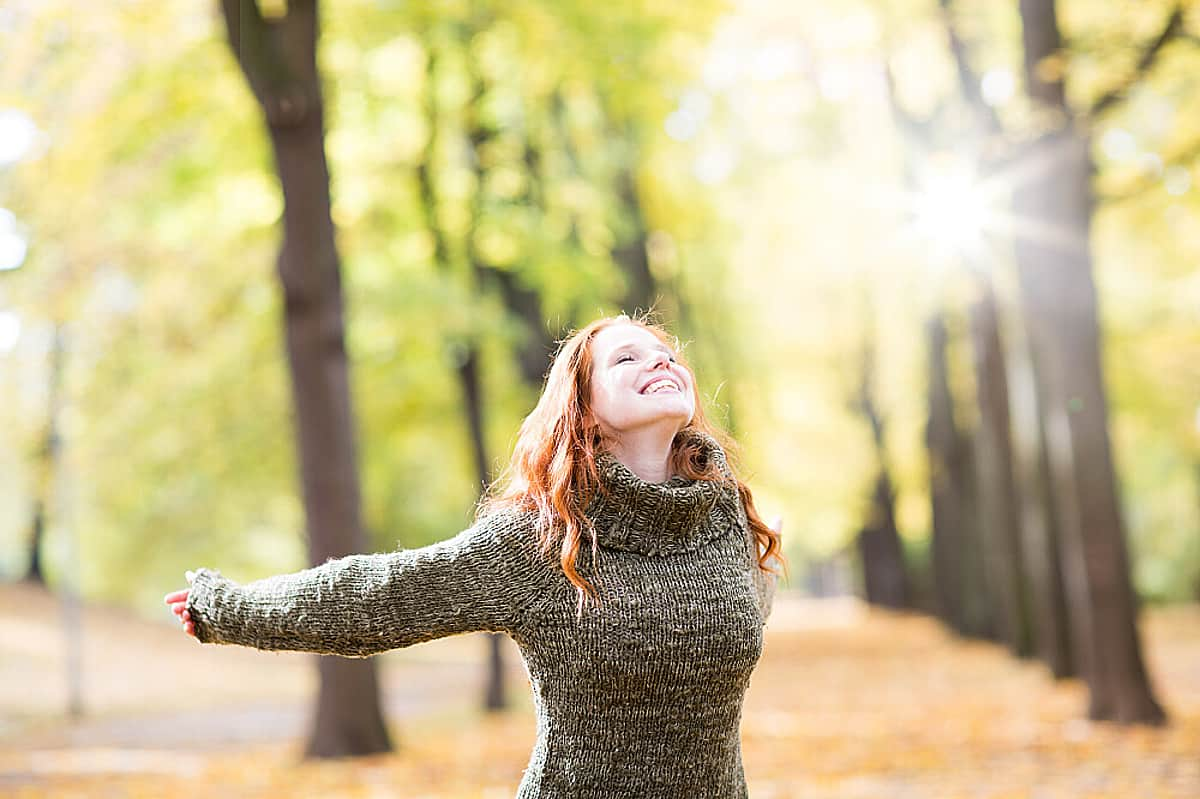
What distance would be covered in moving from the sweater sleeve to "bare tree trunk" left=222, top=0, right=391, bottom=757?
752cm

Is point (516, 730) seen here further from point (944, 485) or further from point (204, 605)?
point (944, 485)

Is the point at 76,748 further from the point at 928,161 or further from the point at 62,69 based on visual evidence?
the point at 928,161

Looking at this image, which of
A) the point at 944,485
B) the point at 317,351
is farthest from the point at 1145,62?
the point at 944,485

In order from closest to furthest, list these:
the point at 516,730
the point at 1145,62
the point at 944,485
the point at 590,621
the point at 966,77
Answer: the point at 590,621 → the point at 1145,62 → the point at 516,730 → the point at 966,77 → the point at 944,485

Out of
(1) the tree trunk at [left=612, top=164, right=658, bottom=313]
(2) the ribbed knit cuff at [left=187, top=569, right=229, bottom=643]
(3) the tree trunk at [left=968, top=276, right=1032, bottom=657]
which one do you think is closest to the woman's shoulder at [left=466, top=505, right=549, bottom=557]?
(2) the ribbed knit cuff at [left=187, top=569, right=229, bottom=643]

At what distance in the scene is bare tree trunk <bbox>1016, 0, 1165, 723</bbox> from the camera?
10633mm

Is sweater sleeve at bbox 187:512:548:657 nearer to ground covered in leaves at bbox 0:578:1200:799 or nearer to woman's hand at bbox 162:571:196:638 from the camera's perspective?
woman's hand at bbox 162:571:196:638

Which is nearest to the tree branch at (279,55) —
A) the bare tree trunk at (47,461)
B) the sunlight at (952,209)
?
the sunlight at (952,209)

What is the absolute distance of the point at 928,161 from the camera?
13438 mm

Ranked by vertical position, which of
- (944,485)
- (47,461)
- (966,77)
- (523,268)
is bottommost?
(944,485)

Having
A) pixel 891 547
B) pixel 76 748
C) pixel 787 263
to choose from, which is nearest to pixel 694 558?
pixel 76 748

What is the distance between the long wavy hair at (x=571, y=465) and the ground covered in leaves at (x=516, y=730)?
5.56 metres

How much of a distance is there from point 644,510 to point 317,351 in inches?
310

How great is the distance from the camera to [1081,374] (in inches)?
420
